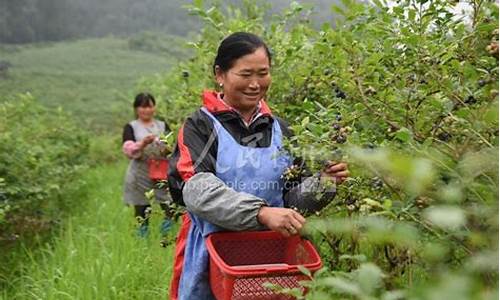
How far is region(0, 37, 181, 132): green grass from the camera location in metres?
23.4

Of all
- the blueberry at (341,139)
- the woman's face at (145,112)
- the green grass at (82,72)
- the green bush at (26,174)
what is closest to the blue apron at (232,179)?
the blueberry at (341,139)

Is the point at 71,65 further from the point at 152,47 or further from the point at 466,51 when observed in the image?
the point at 466,51

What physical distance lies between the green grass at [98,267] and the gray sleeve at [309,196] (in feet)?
Result: 4.41

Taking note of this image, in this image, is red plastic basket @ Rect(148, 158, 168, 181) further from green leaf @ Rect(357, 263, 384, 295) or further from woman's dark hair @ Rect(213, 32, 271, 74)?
green leaf @ Rect(357, 263, 384, 295)

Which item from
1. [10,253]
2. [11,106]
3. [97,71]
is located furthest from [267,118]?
[97,71]

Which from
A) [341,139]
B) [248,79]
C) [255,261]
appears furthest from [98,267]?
[341,139]

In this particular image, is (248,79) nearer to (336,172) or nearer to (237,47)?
(237,47)

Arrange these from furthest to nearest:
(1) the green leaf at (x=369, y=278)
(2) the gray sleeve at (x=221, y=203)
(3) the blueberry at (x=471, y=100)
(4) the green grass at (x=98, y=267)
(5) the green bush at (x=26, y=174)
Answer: (5) the green bush at (x=26, y=174) < (4) the green grass at (x=98, y=267) < (2) the gray sleeve at (x=221, y=203) < (3) the blueberry at (x=471, y=100) < (1) the green leaf at (x=369, y=278)

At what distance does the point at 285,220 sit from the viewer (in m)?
1.61

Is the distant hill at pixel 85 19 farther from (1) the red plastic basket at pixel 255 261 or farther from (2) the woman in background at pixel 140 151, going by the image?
(1) the red plastic basket at pixel 255 261

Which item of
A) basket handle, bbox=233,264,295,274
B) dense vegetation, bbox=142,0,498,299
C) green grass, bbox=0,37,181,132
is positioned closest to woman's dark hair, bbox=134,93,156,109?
dense vegetation, bbox=142,0,498,299

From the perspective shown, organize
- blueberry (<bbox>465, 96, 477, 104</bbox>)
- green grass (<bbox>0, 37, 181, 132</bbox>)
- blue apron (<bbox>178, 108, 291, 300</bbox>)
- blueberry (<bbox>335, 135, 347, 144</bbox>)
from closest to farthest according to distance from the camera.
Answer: blueberry (<bbox>465, 96, 477, 104</bbox>), blueberry (<bbox>335, 135, 347, 144</bbox>), blue apron (<bbox>178, 108, 291, 300</bbox>), green grass (<bbox>0, 37, 181, 132</bbox>)

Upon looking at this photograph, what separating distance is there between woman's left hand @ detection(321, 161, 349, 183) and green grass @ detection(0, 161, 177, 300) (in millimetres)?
1591

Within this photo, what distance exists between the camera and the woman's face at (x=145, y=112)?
4.73 metres
